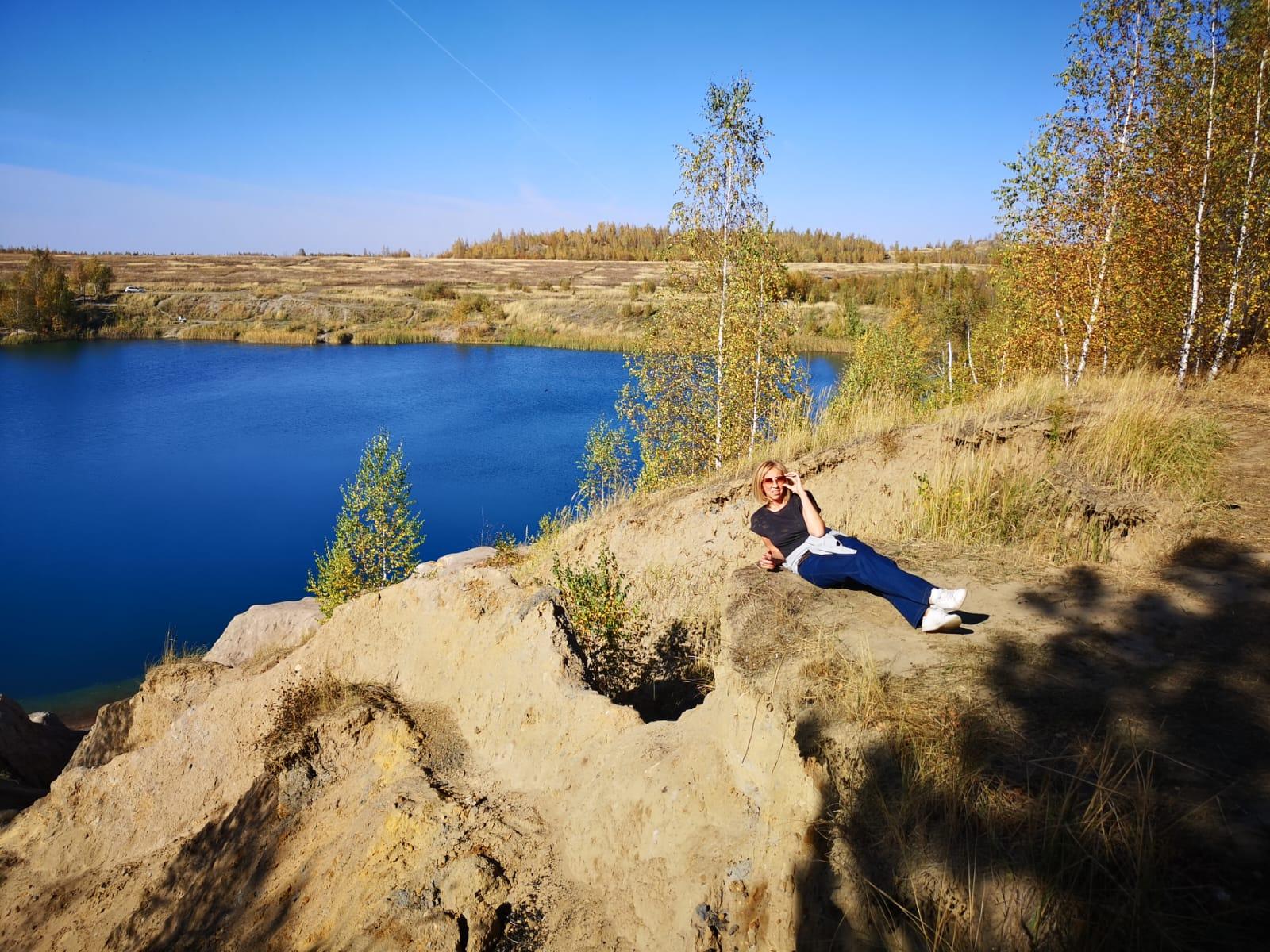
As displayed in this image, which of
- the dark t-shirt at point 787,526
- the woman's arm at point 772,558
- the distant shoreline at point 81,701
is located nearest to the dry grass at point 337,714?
the woman's arm at point 772,558

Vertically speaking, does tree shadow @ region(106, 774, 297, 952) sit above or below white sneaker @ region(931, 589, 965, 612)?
below

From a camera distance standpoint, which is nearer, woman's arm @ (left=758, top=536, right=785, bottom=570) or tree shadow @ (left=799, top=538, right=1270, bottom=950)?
tree shadow @ (left=799, top=538, right=1270, bottom=950)

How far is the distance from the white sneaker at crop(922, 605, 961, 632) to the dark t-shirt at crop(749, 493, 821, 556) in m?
1.26

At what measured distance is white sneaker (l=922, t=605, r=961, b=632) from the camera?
4793 millimetres

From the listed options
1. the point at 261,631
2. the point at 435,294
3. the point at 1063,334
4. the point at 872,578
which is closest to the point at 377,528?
the point at 261,631

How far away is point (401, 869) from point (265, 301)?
73355 millimetres

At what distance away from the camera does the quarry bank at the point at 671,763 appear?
352cm

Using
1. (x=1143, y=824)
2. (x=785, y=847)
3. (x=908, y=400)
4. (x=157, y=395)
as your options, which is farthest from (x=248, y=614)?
(x=157, y=395)

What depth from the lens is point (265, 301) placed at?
2717 inches

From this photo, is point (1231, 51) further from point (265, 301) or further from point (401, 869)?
point (265, 301)

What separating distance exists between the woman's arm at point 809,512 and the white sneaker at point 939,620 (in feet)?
3.69

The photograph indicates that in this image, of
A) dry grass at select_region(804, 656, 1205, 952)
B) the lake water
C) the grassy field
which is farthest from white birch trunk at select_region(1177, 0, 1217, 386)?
the grassy field

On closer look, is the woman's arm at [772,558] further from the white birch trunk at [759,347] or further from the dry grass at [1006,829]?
the white birch trunk at [759,347]

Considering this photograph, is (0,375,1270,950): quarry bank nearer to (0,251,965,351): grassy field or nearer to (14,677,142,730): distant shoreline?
(14,677,142,730): distant shoreline
